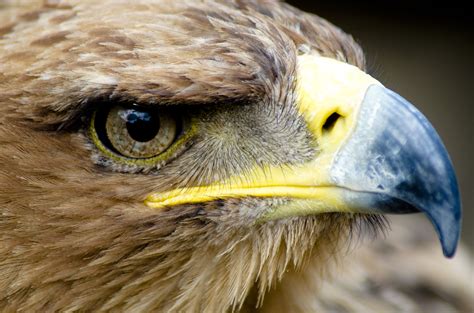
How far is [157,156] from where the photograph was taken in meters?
2.26

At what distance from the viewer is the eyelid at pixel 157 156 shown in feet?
7.38

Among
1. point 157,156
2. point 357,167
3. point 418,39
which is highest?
point 357,167

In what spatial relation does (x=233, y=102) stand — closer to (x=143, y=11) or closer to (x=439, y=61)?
(x=143, y=11)

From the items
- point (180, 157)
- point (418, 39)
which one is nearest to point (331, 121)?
point (180, 157)

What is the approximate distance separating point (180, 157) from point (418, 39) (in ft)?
13.1

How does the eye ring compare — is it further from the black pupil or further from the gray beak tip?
the gray beak tip

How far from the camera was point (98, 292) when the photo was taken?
7.57 feet

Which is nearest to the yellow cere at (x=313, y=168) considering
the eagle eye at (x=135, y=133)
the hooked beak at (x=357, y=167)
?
the hooked beak at (x=357, y=167)

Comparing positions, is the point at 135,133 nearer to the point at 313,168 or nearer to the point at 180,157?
the point at 180,157

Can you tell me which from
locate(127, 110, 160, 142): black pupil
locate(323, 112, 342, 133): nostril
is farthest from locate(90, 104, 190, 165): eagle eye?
locate(323, 112, 342, 133): nostril

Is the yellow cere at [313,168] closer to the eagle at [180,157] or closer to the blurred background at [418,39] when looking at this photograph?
the eagle at [180,157]

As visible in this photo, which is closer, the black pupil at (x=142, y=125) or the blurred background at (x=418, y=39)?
the black pupil at (x=142, y=125)

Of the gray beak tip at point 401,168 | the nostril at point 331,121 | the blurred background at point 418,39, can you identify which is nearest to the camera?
the gray beak tip at point 401,168

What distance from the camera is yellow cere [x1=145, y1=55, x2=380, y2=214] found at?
2.17 m
